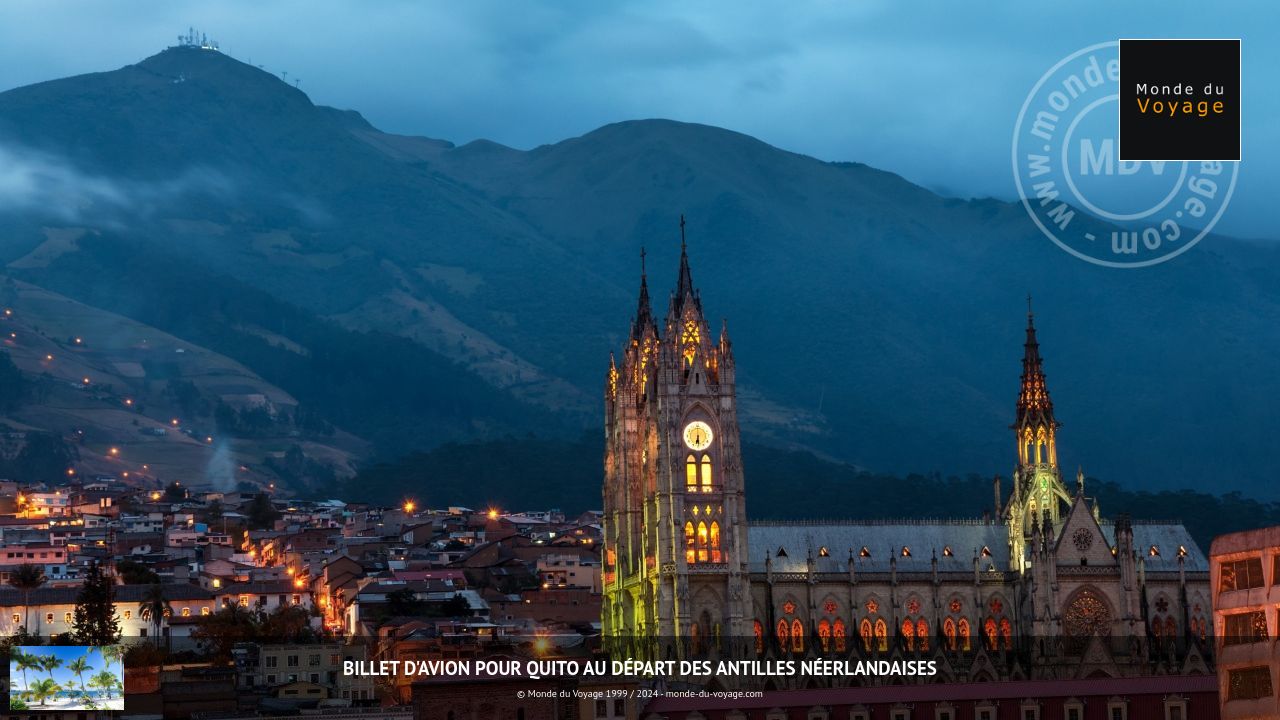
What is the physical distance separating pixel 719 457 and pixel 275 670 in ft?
106

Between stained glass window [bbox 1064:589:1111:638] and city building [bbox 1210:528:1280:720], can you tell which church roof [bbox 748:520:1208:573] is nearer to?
stained glass window [bbox 1064:589:1111:638]

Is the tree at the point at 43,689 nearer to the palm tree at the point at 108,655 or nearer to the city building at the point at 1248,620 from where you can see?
the palm tree at the point at 108,655

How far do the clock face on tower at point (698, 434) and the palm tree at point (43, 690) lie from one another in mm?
46129

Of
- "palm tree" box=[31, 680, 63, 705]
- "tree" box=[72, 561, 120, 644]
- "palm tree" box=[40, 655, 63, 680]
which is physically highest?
Answer: "tree" box=[72, 561, 120, 644]

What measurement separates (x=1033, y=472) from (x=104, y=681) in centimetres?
7301

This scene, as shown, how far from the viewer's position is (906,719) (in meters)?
110

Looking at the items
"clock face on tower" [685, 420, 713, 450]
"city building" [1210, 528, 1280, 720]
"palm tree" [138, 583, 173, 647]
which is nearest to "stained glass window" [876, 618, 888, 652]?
"clock face on tower" [685, 420, 713, 450]

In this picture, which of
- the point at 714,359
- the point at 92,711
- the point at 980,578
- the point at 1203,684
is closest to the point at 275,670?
the point at 92,711

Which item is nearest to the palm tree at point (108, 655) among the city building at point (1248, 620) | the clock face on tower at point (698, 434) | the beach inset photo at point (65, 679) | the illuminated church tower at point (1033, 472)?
the beach inset photo at point (65, 679)

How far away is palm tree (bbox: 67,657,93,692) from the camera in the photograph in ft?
403

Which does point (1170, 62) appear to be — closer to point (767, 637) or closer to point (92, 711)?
point (767, 637)

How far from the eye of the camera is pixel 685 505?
5812 inches

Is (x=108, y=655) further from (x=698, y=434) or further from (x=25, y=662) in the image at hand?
(x=698, y=434)

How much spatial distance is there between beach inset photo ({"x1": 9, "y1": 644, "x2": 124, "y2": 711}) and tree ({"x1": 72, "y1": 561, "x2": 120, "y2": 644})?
29.6m
